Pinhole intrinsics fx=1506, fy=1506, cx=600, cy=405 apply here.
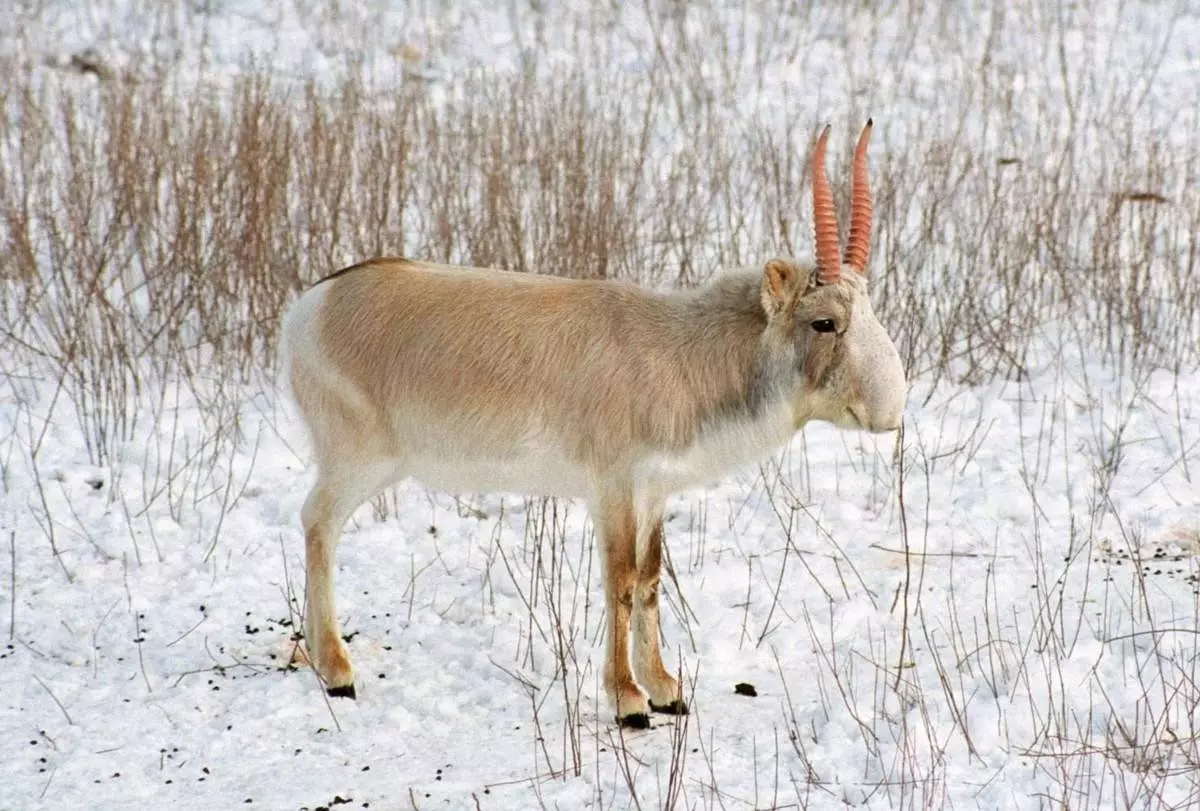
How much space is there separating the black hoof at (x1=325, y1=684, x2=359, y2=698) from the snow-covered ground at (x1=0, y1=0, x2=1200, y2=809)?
2.4 inches

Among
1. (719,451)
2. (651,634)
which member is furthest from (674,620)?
(719,451)

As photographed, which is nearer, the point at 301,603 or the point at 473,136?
the point at 301,603

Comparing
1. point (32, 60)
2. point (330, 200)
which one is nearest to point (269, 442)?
point (330, 200)

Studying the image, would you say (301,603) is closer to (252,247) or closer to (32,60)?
(252,247)

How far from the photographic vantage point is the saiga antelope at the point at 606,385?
15.8 feet

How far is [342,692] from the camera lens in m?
5.25

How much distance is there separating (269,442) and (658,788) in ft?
13.0

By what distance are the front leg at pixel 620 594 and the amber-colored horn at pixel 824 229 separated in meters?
0.96

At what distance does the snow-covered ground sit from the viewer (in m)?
4.51

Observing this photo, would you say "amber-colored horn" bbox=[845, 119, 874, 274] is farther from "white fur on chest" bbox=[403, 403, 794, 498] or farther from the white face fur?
"white fur on chest" bbox=[403, 403, 794, 498]

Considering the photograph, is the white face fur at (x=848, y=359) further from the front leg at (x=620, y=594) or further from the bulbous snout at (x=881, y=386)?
the front leg at (x=620, y=594)

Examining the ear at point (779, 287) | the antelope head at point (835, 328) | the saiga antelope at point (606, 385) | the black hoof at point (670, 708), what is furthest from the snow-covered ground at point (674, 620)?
the ear at point (779, 287)

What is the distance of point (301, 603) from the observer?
5.99 metres

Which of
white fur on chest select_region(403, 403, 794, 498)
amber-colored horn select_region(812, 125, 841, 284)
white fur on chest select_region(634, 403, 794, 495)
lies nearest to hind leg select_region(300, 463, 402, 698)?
white fur on chest select_region(403, 403, 794, 498)
